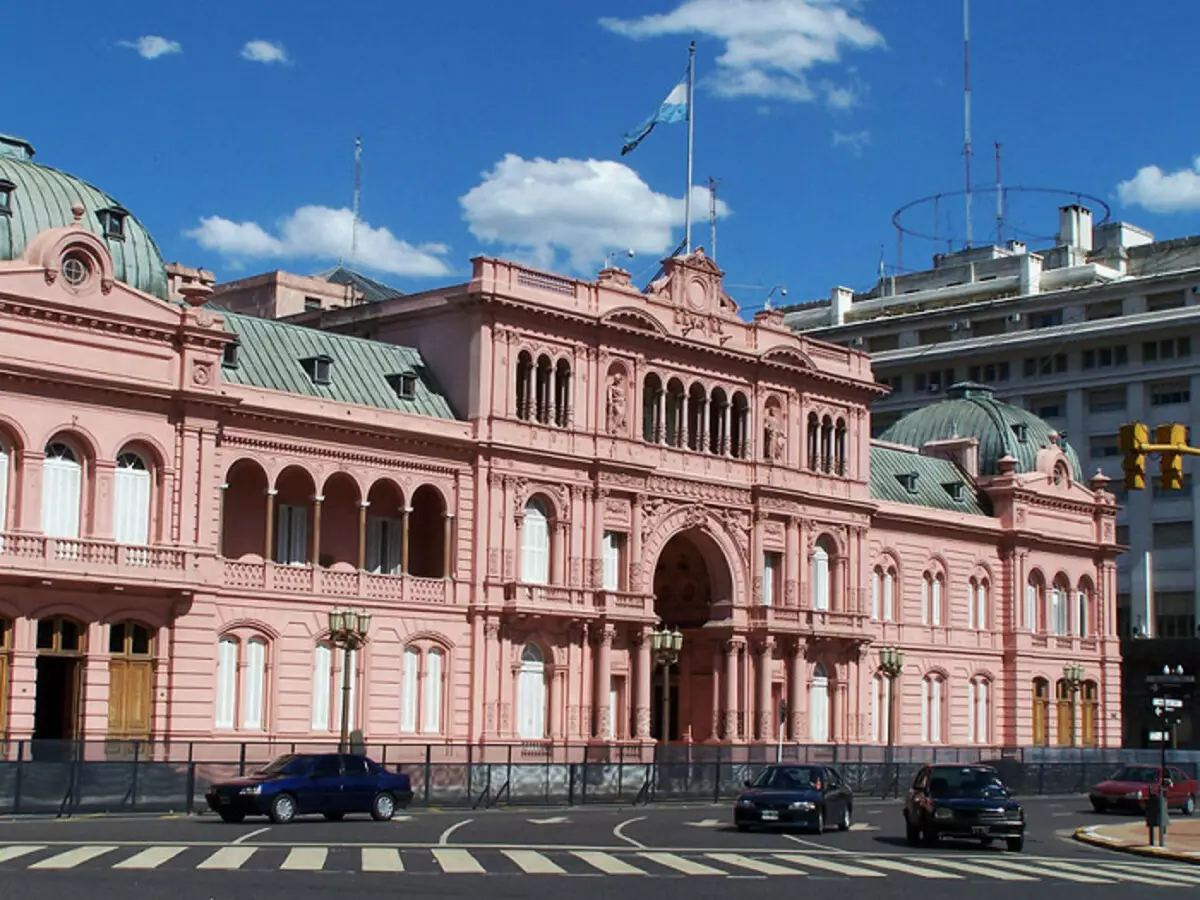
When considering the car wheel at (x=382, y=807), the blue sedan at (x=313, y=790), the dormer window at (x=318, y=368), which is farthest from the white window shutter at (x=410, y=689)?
the car wheel at (x=382, y=807)

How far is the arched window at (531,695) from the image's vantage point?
226 feet

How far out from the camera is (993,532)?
92.7 m

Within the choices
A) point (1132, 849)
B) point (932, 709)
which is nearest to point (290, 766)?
point (1132, 849)

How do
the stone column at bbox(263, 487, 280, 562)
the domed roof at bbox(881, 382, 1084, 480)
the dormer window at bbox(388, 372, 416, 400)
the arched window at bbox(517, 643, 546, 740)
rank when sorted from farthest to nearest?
the domed roof at bbox(881, 382, 1084, 480), the arched window at bbox(517, 643, 546, 740), the dormer window at bbox(388, 372, 416, 400), the stone column at bbox(263, 487, 280, 562)

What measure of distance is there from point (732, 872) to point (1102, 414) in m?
96.6

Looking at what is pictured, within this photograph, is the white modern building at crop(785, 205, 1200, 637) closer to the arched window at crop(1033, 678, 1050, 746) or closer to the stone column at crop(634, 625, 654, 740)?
the arched window at crop(1033, 678, 1050, 746)

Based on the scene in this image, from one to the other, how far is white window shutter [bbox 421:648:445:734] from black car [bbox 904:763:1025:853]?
2524 cm

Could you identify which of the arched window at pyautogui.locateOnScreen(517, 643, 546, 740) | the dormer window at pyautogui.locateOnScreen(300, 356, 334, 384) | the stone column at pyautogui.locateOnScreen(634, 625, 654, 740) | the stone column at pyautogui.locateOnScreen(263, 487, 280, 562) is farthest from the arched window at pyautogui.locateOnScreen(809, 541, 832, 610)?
the stone column at pyautogui.locateOnScreen(263, 487, 280, 562)

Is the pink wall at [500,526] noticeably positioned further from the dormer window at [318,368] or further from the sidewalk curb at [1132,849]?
the sidewalk curb at [1132,849]

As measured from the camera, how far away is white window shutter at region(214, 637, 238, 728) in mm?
60312

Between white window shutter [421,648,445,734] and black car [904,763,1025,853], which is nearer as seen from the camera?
black car [904,763,1025,853]

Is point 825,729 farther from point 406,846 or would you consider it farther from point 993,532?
point 406,846

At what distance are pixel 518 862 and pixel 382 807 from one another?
543 inches

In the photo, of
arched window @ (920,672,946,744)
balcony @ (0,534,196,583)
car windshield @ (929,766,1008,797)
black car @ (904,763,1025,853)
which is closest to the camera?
black car @ (904,763,1025,853)
